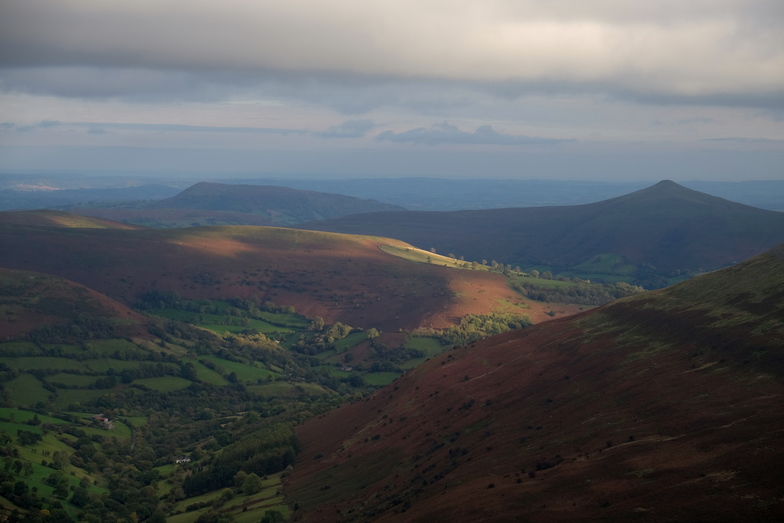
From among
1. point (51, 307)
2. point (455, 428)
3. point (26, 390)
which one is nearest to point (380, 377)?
point (26, 390)

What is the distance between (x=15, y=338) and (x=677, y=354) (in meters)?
142

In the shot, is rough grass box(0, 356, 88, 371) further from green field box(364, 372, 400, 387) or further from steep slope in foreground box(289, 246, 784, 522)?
steep slope in foreground box(289, 246, 784, 522)

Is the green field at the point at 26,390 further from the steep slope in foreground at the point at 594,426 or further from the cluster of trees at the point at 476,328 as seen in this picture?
the cluster of trees at the point at 476,328

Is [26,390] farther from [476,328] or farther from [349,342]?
[476,328]

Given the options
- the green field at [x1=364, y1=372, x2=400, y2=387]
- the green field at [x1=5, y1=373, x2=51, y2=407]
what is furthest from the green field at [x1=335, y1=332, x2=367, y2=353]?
the green field at [x1=5, y1=373, x2=51, y2=407]

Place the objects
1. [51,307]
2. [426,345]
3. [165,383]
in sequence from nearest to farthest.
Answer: [165,383] < [51,307] < [426,345]

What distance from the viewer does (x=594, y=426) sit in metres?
59.8

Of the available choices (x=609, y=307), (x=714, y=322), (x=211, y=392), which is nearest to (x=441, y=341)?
(x=211, y=392)

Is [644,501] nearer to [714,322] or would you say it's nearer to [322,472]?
[714,322]

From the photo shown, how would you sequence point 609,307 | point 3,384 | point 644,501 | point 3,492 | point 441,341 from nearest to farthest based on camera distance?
1. point 644,501
2. point 3,492
3. point 609,307
4. point 3,384
5. point 441,341

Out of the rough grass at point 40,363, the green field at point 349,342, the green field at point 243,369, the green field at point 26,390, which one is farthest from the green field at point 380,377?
the green field at point 26,390

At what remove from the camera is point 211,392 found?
154750 mm

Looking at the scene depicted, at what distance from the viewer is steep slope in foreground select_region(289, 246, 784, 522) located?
148 ft

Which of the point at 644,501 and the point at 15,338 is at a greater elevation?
the point at 644,501
